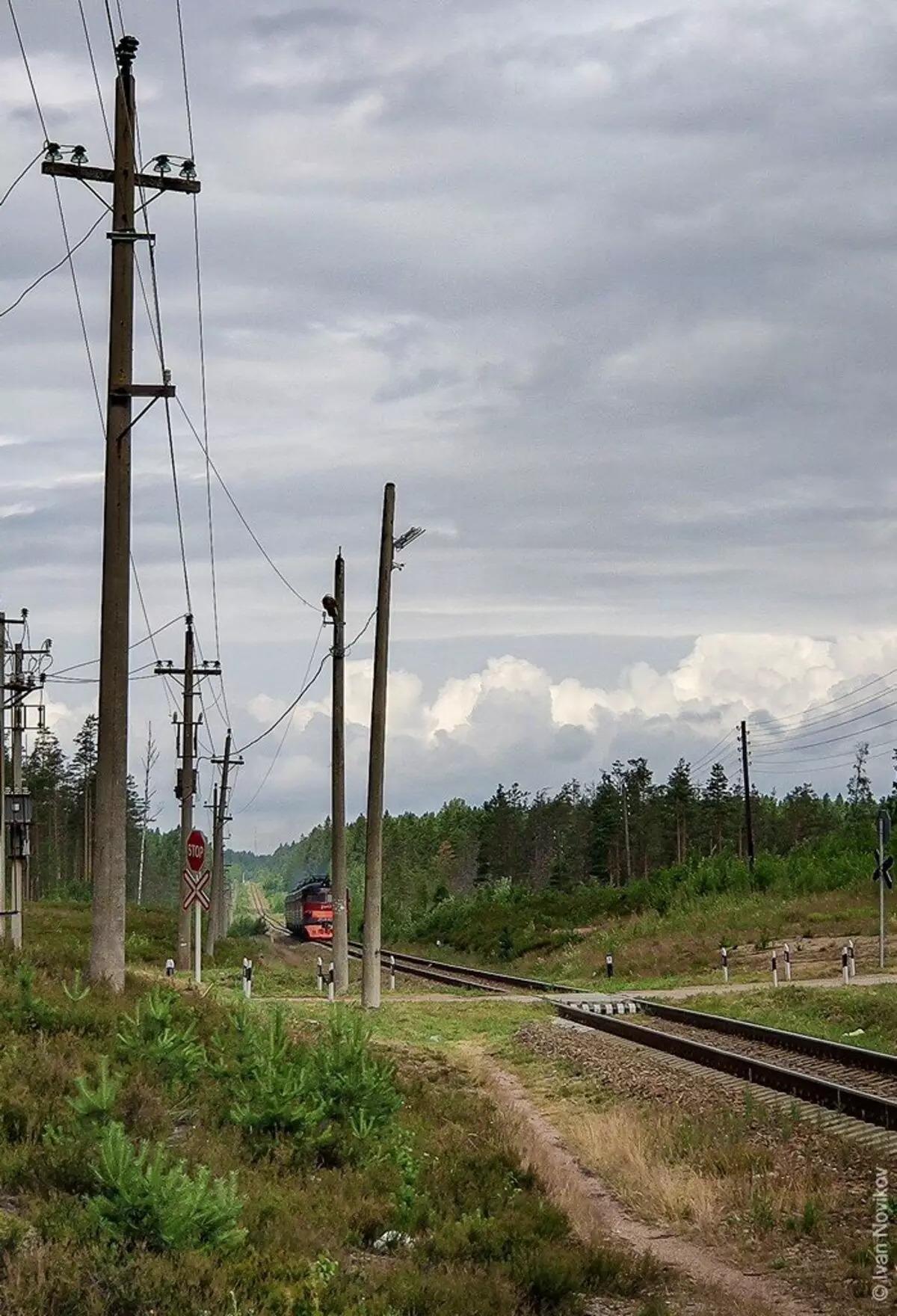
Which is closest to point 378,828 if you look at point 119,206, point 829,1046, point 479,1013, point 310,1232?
point 479,1013

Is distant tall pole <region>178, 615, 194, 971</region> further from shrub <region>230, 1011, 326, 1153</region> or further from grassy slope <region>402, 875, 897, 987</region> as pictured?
shrub <region>230, 1011, 326, 1153</region>

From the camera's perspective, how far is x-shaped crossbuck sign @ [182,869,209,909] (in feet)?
84.2

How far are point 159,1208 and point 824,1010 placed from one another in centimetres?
2108

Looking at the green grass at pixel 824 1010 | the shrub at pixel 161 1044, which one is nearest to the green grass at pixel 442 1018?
the green grass at pixel 824 1010

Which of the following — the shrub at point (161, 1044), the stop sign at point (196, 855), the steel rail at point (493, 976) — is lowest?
the steel rail at point (493, 976)

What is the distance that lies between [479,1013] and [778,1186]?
17766 millimetres

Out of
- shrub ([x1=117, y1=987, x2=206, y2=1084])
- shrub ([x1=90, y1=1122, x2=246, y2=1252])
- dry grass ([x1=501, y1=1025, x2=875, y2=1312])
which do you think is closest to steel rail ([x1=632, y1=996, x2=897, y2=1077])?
dry grass ([x1=501, y1=1025, x2=875, y2=1312])

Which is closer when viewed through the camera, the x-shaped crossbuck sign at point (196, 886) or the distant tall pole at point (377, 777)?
the x-shaped crossbuck sign at point (196, 886)

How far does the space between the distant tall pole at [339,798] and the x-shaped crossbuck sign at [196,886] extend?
7693 millimetres

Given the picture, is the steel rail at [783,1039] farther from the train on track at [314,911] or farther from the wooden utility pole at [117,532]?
the train on track at [314,911]

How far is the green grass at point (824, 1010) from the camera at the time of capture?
24.5 m

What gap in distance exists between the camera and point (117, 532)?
63.0 feet

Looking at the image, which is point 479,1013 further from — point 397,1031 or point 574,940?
point 574,940

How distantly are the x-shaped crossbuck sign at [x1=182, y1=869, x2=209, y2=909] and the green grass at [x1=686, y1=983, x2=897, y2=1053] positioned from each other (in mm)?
9957
